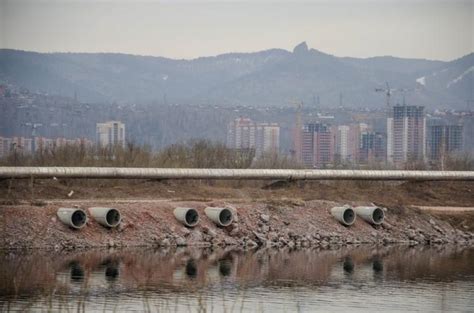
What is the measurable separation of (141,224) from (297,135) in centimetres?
8005

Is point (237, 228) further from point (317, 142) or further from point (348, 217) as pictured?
point (317, 142)

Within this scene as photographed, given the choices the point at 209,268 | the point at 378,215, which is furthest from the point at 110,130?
the point at 209,268

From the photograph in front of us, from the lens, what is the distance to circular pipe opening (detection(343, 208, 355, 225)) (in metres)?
35.5

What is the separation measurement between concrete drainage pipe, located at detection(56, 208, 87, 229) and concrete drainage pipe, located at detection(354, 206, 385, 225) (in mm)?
9318

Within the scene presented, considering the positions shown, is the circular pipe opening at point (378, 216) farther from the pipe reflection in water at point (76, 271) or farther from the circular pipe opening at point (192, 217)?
the pipe reflection in water at point (76, 271)

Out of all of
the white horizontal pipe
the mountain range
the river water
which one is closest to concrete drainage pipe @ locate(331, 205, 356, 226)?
the river water

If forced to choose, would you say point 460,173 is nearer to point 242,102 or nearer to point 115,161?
point 115,161

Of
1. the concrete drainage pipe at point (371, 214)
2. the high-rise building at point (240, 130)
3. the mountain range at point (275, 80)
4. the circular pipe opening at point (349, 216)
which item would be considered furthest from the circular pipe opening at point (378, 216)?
the mountain range at point (275, 80)

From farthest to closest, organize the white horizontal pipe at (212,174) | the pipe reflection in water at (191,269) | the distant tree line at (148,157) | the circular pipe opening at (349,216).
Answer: the distant tree line at (148,157) < the circular pipe opening at (349,216) < the white horizontal pipe at (212,174) < the pipe reflection in water at (191,269)

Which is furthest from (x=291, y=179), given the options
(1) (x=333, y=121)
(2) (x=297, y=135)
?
(1) (x=333, y=121)

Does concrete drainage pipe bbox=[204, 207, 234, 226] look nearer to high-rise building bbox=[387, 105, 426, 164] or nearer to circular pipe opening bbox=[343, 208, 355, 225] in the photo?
circular pipe opening bbox=[343, 208, 355, 225]

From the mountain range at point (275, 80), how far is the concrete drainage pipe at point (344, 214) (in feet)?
268

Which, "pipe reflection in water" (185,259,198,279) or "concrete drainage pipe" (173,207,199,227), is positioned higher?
"concrete drainage pipe" (173,207,199,227)

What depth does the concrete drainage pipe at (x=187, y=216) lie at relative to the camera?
107 feet
